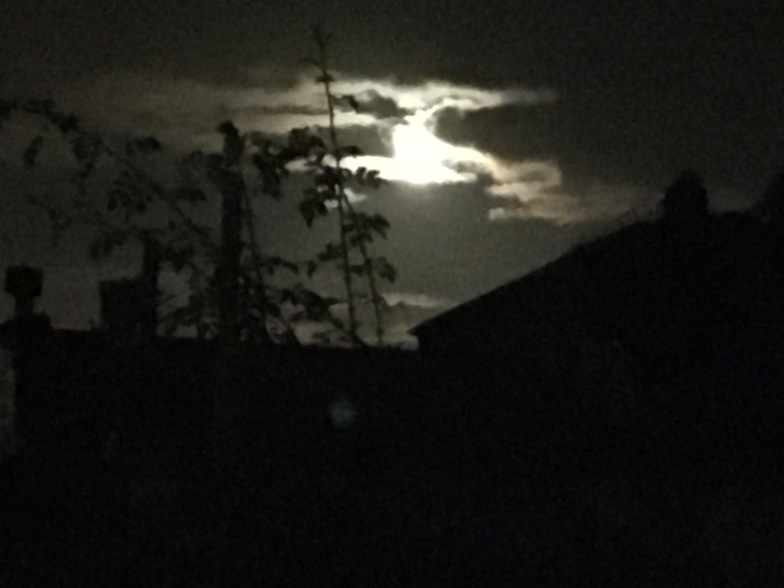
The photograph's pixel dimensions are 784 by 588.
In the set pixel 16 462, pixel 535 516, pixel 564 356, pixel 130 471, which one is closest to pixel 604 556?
pixel 535 516

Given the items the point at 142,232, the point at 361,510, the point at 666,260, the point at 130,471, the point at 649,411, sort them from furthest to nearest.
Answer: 1. the point at 666,260
2. the point at 649,411
3. the point at 130,471
4. the point at 361,510
5. the point at 142,232

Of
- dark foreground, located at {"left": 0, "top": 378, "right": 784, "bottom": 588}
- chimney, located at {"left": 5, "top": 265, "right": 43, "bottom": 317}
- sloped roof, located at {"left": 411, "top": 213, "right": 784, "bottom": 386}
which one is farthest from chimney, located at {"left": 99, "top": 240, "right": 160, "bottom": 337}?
sloped roof, located at {"left": 411, "top": 213, "right": 784, "bottom": 386}

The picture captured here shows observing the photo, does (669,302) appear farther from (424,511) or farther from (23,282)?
(23,282)

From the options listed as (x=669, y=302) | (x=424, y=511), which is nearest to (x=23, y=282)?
(x=424, y=511)

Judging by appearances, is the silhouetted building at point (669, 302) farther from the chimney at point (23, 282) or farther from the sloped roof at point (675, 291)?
the chimney at point (23, 282)

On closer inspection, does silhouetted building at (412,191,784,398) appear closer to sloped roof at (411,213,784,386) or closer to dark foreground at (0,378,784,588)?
sloped roof at (411,213,784,386)

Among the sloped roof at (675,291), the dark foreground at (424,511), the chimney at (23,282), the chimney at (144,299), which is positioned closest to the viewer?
the chimney at (144,299)

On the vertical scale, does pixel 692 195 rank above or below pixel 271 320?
above

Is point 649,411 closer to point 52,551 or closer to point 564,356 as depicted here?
point 564,356

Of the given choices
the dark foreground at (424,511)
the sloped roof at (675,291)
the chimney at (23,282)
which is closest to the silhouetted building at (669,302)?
the sloped roof at (675,291)

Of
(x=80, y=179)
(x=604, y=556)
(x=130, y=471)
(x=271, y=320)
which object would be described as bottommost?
(x=604, y=556)

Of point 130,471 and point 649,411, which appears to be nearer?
point 130,471

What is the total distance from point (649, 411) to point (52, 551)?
763 cm

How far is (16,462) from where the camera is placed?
19406 millimetres
